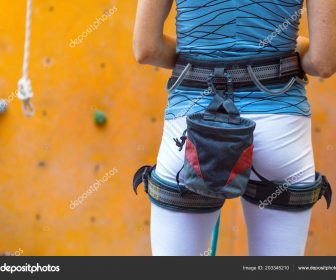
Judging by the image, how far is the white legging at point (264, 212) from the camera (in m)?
0.94

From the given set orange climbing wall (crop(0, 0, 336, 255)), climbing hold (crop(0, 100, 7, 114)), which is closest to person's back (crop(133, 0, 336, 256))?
orange climbing wall (crop(0, 0, 336, 255))

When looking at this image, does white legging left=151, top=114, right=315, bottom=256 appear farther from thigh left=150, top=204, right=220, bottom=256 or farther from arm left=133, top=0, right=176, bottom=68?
arm left=133, top=0, right=176, bottom=68

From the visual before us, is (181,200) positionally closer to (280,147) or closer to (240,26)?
(280,147)

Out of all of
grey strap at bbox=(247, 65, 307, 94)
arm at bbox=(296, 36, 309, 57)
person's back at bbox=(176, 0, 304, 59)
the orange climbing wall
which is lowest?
the orange climbing wall

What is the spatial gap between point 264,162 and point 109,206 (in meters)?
1.16

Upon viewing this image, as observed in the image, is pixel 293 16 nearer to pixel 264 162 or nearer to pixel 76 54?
Answer: pixel 264 162

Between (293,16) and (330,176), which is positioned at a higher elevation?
(293,16)

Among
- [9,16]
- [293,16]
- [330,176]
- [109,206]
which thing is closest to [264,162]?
[293,16]

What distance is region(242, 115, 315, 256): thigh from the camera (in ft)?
3.07

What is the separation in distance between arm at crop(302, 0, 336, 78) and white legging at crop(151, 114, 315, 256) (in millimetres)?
104

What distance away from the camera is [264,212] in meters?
1.00

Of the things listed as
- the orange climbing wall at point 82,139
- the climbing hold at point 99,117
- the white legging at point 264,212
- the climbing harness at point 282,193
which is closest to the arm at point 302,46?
the white legging at point 264,212

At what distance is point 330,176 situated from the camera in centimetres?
185

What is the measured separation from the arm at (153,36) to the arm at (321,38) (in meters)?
0.28
